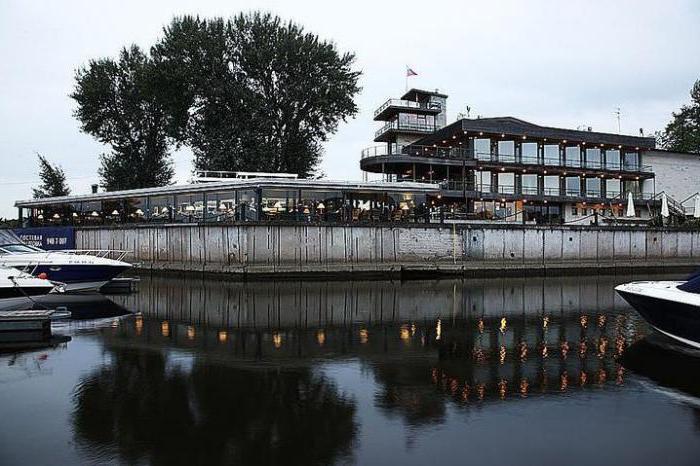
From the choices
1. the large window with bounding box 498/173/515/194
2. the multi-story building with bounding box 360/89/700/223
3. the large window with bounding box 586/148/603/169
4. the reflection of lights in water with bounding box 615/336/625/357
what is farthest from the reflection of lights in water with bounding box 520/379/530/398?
the large window with bounding box 586/148/603/169

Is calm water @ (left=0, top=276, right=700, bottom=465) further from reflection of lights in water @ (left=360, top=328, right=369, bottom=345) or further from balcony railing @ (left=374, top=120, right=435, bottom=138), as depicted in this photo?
balcony railing @ (left=374, top=120, right=435, bottom=138)

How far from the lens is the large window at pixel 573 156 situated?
58875mm

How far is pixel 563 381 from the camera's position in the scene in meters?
10.5

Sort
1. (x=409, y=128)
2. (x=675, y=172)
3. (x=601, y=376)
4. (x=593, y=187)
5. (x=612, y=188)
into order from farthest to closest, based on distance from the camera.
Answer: (x=409, y=128) < (x=675, y=172) < (x=612, y=188) < (x=593, y=187) < (x=601, y=376)

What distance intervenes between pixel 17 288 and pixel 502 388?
558 inches

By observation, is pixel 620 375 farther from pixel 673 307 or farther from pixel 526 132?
pixel 526 132

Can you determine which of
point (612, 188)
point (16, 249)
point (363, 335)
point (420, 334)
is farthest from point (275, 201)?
point (612, 188)

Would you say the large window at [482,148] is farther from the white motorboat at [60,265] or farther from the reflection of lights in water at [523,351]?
the reflection of lights in water at [523,351]

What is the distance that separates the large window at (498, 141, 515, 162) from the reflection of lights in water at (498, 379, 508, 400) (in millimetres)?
47834

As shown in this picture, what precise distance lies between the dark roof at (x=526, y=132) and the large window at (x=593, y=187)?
13.9ft

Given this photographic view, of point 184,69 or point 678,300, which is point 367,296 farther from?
point 184,69

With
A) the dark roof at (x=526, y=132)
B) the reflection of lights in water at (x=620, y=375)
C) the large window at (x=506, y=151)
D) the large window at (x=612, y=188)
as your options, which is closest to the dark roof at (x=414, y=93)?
the dark roof at (x=526, y=132)

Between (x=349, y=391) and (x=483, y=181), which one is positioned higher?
(x=483, y=181)

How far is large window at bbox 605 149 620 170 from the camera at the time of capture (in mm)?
60469
